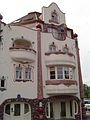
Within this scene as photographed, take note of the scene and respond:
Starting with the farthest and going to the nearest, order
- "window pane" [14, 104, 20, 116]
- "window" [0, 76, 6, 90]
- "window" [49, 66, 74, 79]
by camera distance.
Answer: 1. "window" [49, 66, 74, 79]
2. "window pane" [14, 104, 20, 116]
3. "window" [0, 76, 6, 90]

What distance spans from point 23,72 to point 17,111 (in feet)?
14.6

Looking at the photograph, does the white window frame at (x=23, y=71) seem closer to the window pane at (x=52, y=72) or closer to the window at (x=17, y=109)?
the window pane at (x=52, y=72)

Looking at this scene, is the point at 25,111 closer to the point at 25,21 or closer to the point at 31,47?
the point at 31,47

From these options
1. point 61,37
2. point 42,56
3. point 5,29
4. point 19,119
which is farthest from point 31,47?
point 19,119

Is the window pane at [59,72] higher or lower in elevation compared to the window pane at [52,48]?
lower

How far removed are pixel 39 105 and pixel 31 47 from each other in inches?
276

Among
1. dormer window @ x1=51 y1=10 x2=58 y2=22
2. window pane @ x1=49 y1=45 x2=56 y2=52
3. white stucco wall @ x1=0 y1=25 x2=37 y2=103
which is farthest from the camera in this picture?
dormer window @ x1=51 y1=10 x2=58 y2=22

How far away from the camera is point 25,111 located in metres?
25.7

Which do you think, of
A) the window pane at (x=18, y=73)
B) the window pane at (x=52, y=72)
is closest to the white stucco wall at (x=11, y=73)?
the window pane at (x=18, y=73)

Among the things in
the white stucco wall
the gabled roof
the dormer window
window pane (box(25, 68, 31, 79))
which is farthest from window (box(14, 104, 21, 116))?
the dormer window

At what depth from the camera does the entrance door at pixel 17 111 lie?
24770 mm

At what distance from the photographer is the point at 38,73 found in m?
26.8

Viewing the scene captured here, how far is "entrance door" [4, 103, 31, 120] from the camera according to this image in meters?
24.8

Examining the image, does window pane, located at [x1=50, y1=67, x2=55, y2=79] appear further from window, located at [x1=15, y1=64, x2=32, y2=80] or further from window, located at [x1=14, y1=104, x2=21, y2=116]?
window, located at [x1=14, y1=104, x2=21, y2=116]
